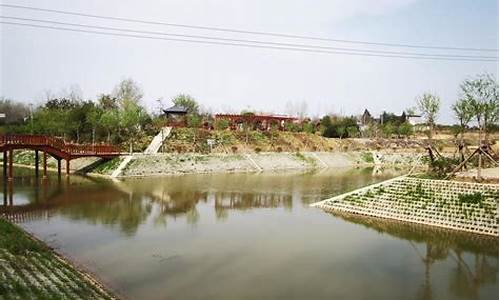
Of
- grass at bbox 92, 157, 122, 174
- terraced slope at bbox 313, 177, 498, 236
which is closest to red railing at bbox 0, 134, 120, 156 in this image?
grass at bbox 92, 157, 122, 174

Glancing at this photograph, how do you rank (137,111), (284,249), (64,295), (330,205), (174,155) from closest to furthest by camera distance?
(64,295), (284,249), (330,205), (174,155), (137,111)

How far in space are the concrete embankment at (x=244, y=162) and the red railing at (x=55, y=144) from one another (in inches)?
62.4

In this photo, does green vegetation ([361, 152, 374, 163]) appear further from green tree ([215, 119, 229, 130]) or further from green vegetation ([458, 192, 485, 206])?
green vegetation ([458, 192, 485, 206])

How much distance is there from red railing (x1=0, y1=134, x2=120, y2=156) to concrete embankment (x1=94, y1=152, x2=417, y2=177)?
158 cm

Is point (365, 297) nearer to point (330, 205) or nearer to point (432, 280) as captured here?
point (432, 280)

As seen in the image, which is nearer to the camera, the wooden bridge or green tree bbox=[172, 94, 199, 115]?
the wooden bridge

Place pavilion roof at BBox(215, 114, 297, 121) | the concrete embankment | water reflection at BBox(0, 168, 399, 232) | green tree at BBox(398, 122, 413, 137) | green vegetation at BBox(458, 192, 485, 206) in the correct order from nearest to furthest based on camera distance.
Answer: green vegetation at BBox(458, 192, 485, 206)
water reflection at BBox(0, 168, 399, 232)
the concrete embankment
pavilion roof at BBox(215, 114, 297, 121)
green tree at BBox(398, 122, 413, 137)

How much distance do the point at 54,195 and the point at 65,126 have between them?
24.1 m

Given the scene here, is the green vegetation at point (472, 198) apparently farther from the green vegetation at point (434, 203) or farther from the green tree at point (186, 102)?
the green tree at point (186, 102)

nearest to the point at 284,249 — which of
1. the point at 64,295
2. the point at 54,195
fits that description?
the point at 64,295

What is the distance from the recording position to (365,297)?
40.4 feet

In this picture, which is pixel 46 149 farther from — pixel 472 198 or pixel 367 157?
pixel 367 157

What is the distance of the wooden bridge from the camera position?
110 feet

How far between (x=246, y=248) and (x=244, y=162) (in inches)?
1244
